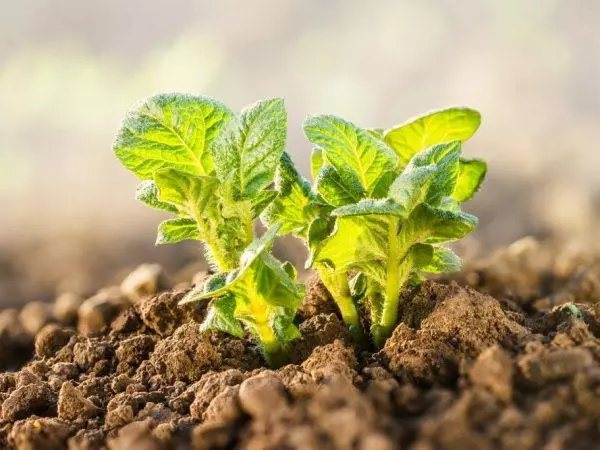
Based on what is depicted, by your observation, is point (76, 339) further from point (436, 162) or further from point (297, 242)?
point (297, 242)

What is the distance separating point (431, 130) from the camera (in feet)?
7.50

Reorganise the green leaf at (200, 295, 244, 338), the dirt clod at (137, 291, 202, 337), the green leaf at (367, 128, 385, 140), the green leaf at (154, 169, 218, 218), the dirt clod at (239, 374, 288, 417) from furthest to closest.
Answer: the dirt clod at (137, 291, 202, 337), the green leaf at (367, 128, 385, 140), the green leaf at (200, 295, 244, 338), the green leaf at (154, 169, 218, 218), the dirt clod at (239, 374, 288, 417)

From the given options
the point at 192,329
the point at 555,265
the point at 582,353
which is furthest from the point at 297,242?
the point at 582,353

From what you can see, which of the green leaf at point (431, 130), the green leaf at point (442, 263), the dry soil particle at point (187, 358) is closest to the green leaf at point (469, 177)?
the green leaf at point (431, 130)

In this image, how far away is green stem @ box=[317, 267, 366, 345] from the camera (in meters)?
2.17

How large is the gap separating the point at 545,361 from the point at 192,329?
3.43 feet

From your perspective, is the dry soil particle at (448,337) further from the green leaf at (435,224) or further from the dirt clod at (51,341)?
the dirt clod at (51,341)

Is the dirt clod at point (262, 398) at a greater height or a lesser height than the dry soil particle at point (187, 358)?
lesser

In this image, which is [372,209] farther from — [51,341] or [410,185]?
[51,341]

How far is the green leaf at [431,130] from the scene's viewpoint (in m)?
2.25

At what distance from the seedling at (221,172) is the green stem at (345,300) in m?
0.18

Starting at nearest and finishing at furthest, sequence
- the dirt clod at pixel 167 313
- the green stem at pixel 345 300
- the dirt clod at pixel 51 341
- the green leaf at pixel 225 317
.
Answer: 1. the green leaf at pixel 225 317
2. the green stem at pixel 345 300
3. the dirt clod at pixel 167 313
4. the dirt clod at pixel 51 341

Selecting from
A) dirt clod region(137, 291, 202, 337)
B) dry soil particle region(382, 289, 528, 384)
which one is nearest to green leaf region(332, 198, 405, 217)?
dry soil particle region(382, 289, 528, 384)

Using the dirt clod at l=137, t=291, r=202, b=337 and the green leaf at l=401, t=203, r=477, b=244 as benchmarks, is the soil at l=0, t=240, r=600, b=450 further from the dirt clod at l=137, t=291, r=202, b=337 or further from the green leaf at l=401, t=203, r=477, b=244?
the green leaf at l=401, t=203, r=477, b=244
